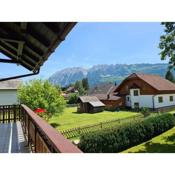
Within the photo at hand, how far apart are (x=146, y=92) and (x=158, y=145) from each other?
15211 mm

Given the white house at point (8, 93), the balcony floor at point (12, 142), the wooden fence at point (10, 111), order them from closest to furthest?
the balcony floor at point (12, 142), the wooden fence at point (10, 111), the white house at point (8, 93)

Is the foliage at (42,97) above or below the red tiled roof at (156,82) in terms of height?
below

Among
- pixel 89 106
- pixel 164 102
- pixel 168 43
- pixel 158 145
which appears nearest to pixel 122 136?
pixel 158 145

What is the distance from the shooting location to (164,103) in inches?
995

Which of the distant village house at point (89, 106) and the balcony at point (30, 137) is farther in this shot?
the distant village house at point (89, 106)

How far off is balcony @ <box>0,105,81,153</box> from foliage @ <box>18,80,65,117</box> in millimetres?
7337

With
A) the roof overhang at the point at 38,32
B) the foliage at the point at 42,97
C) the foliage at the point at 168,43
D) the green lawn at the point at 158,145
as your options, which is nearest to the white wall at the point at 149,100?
the foliage at the point at 42,97

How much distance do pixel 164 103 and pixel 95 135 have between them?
1756cm

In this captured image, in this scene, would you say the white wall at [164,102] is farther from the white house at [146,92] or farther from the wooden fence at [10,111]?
the wooden fence at [10,111]

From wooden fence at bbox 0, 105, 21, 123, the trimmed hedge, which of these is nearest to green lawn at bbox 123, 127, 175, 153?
the trimmed hedge

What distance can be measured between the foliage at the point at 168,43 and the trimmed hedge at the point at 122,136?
2.88m

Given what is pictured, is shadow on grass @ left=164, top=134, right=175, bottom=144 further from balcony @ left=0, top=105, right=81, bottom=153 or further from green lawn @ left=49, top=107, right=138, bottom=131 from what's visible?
balcony @ left=0, top=105, right=81, bottom=153

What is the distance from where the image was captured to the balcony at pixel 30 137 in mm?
1777
